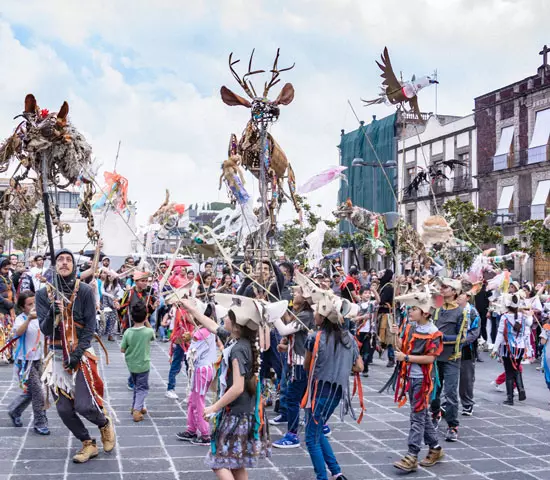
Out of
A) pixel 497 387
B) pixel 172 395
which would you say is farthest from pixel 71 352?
pixel 497 387

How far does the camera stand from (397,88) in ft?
25.8

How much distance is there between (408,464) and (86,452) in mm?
2801

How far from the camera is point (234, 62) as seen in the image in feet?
27.5

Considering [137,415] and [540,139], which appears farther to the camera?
[540,139]

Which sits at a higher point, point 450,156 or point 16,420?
point 450,156

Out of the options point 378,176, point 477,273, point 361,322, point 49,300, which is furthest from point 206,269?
point 378,176

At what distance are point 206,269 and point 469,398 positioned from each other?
6999 millimetres

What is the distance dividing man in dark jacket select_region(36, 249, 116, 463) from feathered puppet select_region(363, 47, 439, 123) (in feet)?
13.6

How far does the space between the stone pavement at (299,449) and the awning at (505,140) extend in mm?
24409

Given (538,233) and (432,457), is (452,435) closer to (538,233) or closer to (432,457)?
(432,457)

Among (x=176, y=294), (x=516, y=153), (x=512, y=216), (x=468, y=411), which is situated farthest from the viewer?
(x=516, y=153)

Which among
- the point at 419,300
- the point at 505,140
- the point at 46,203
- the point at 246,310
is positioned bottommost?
the point at 246,310

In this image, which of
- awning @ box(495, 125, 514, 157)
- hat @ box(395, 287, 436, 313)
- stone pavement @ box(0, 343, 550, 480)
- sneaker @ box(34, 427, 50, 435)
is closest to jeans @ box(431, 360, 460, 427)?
stone pavement @ box(0, 343, 550, 480)

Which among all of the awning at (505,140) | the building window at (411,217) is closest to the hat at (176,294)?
the awning at (505,140)
